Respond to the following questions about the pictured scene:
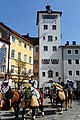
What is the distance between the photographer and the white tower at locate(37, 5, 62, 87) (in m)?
58.2

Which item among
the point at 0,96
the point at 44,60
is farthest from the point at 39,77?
the point at 0,96

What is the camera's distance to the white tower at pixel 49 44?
58219mm

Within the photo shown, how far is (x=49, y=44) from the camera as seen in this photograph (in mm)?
59969

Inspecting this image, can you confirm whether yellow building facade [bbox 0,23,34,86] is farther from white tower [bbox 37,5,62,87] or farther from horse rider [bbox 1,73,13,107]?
horse rider [bbox 1,73,13,107]

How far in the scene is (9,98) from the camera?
10789mm

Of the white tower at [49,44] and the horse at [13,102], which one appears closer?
the horse at [13,102]

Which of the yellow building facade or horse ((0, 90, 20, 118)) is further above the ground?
the yellow building facade

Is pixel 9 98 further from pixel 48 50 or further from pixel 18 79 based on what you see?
pixel 48 50

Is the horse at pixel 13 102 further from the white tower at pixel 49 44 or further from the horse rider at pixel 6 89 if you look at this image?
the white tower at pixel 49 44

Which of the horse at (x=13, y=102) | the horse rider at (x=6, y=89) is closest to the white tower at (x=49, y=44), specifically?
the horse at (x=13, y=102)

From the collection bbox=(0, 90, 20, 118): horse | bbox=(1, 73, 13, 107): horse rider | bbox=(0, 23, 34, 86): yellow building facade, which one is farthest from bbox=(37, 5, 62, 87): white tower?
bbox=(1, 73, 13, 107): horse rider

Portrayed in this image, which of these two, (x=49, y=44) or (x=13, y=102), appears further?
(x=49, y=44)

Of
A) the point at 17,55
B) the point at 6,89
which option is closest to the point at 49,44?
the point at 17,55

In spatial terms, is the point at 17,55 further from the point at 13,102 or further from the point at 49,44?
the point at 13,102
